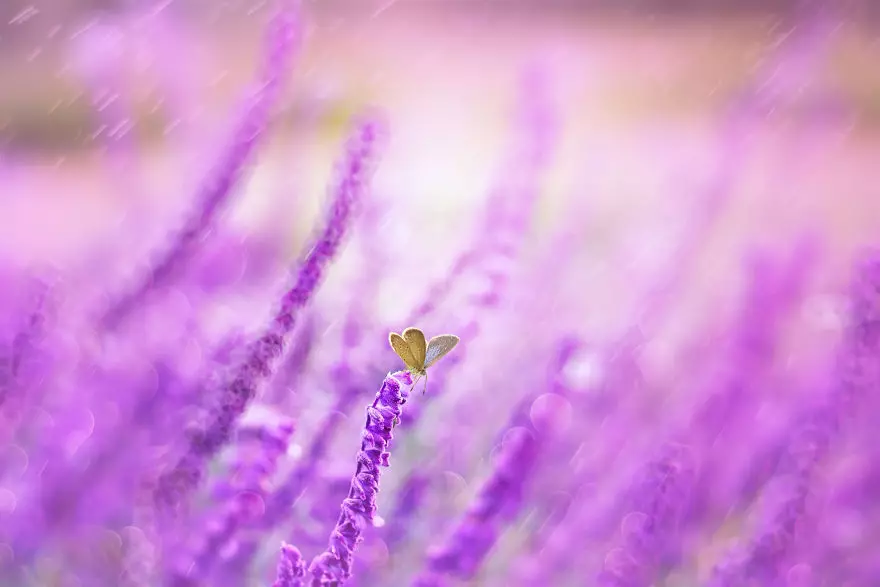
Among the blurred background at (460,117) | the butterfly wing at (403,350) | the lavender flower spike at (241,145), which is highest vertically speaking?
the lavender flower spike at (241,145)

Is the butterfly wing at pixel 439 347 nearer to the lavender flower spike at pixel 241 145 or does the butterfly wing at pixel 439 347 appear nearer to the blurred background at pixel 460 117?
the lavender flower spike at pixel 241 145

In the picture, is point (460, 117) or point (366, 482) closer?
point (366, 482)

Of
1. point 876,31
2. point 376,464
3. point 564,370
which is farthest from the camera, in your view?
point 876,31

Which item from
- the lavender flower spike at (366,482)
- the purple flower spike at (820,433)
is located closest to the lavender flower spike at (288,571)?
the lavender flower spike at (366,482)

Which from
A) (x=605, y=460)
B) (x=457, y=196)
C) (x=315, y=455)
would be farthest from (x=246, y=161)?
(x=457, y=196)

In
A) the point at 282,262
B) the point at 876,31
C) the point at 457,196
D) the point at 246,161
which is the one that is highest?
the point at 246,161

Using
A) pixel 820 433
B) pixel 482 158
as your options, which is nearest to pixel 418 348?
pixel 820 433

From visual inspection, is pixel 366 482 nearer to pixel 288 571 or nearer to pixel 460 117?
pixel 288 571

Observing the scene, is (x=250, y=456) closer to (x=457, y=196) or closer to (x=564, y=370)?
(x=564, y=370)
